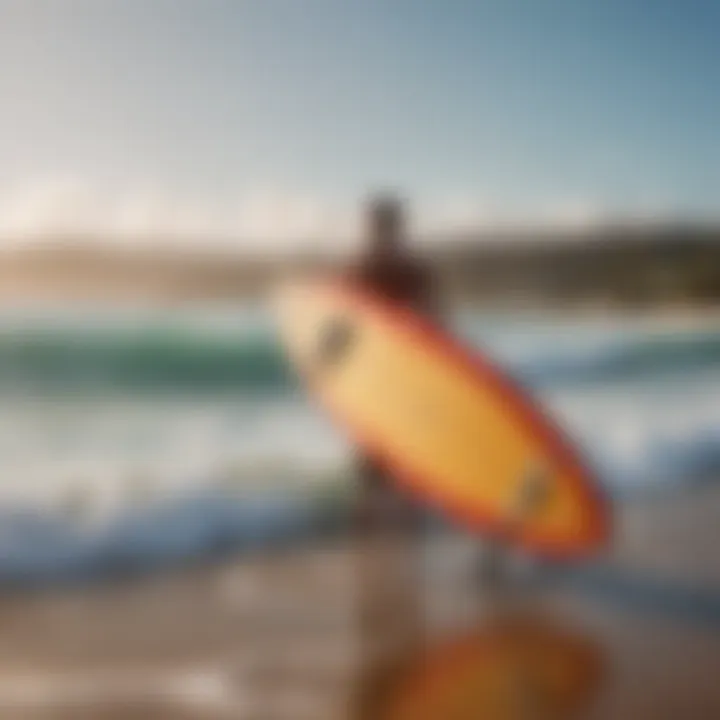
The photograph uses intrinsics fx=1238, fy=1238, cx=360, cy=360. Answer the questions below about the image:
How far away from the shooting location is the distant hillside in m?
0.93

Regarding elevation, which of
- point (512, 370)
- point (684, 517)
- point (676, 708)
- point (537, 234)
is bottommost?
point (676, 708)

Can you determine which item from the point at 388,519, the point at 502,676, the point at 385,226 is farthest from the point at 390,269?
the point at 502,676

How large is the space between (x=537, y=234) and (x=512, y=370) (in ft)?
0.36

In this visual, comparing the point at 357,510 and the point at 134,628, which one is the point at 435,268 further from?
the point at 134,628

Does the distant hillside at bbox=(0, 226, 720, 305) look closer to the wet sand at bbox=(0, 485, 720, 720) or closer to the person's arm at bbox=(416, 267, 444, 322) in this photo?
the person's arm at bbox=(416, 267, 444, 322)

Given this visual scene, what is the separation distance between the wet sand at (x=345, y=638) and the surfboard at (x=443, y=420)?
4cm

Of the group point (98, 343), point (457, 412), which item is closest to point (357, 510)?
point (457, 412)

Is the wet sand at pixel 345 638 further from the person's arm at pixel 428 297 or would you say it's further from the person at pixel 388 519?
the person's arm at pixel 428 297

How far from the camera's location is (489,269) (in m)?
0.94

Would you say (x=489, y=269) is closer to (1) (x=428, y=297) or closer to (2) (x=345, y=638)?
(1) (x=428, y=297)

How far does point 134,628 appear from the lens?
916 millimetres

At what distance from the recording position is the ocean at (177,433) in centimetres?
92

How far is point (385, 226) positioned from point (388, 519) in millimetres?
222

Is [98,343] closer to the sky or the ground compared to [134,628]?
closer to the sky
